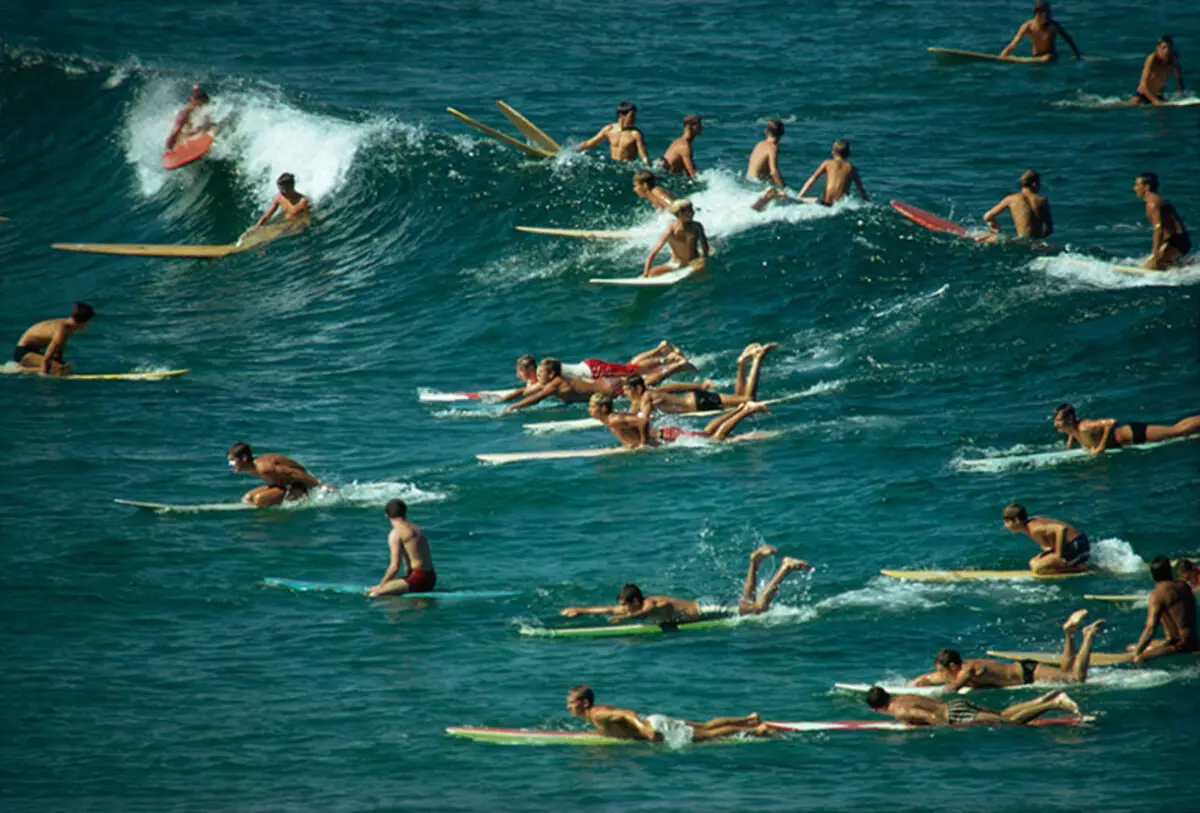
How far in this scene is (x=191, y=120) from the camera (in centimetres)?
3725

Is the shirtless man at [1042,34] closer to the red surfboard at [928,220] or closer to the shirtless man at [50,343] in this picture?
the red surfboard at [928,220]

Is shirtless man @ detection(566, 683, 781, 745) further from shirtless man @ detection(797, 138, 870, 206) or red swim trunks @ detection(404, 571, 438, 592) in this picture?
shirtless man @ detection(797, 138, 870, 206)

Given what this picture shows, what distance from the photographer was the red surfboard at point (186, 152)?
3609 centimetres

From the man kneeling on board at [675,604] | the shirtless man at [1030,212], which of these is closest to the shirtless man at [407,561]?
the man kneeling on board at [675,604]

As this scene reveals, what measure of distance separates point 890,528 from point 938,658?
4.21 meters

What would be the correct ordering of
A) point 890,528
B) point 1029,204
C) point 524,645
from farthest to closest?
point 1029,204 → point 890,528 → point 524,645

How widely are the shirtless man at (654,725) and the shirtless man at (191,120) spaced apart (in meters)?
24.7

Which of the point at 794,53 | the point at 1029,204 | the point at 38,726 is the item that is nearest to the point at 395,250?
the point at 1029,204

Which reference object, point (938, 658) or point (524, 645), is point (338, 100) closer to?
point (524, 645)

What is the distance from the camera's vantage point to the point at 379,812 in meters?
13.5

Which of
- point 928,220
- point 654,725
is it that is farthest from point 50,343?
point 654,725

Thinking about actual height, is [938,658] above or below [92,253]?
below

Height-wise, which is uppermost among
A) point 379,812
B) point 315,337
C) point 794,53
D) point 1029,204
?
point 794,53

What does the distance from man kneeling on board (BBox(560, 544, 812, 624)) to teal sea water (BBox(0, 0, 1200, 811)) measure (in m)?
0.23
